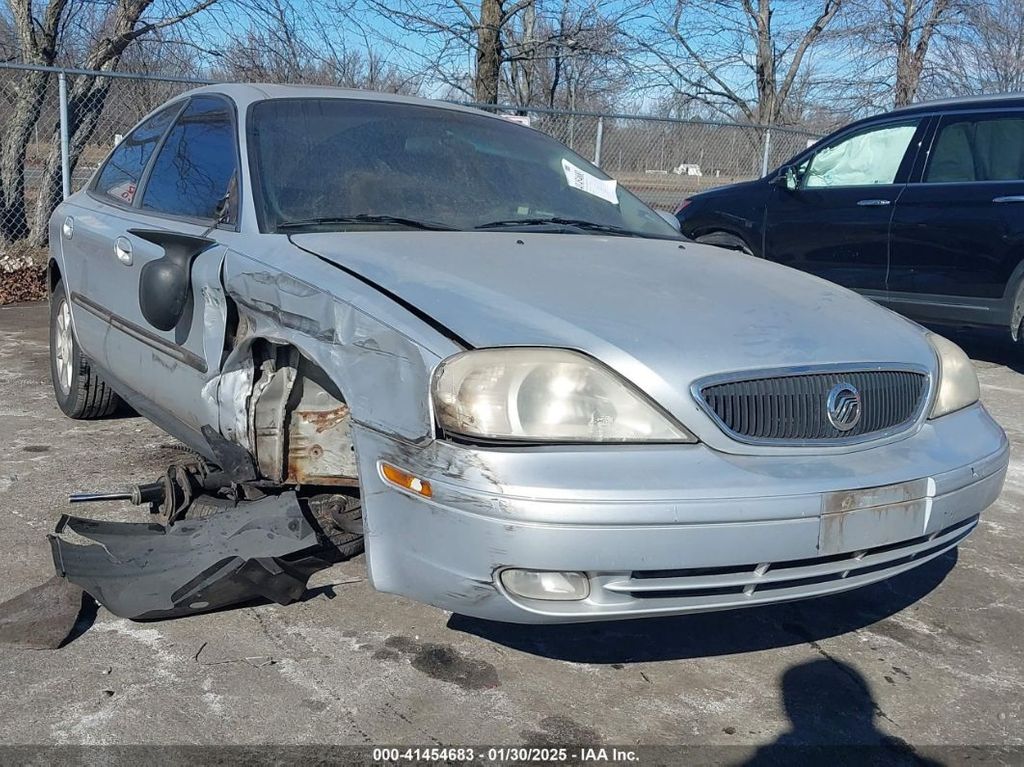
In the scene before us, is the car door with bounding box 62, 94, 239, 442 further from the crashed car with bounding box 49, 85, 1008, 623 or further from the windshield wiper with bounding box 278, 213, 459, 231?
the windshield wiper with bounding box 278, 213, 459, 231

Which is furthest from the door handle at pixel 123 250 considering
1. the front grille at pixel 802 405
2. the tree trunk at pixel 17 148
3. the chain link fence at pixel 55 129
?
the tree trunk at pixel 17 148

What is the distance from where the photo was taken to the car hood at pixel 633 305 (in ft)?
7.88

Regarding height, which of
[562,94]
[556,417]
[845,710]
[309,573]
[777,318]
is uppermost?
[562,94]

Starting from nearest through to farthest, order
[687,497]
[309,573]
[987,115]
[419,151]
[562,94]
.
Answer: [687,497]
[309,573]
[419,151]
[987,115]
[562,94]

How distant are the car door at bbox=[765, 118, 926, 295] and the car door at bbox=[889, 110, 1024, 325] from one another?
0.48 feet

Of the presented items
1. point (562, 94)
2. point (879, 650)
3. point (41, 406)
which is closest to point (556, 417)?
point (879, 650)

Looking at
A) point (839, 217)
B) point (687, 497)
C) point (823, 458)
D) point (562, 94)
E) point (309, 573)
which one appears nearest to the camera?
point (687, 497)

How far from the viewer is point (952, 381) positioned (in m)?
2.94

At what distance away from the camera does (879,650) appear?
2.97 m

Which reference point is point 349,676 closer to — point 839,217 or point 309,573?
point 309,573

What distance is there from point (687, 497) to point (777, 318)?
0.73 m

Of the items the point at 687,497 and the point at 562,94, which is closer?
the point at 687,497

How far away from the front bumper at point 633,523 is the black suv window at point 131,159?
2.42m

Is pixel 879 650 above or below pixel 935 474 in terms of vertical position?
below
